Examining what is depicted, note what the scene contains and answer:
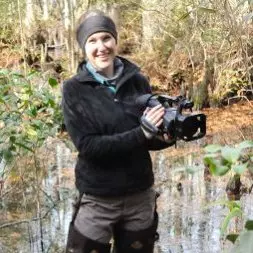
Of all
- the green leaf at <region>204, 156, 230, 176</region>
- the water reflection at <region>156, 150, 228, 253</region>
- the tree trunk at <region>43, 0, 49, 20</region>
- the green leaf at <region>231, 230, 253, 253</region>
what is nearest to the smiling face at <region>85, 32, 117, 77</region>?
the green leaf at <region>204, 156, 230, 176</region>

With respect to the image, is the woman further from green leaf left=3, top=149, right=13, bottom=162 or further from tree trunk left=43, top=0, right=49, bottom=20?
tree trunk left=43, top=0, right=49, bottom=20

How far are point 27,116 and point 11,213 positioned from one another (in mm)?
1532

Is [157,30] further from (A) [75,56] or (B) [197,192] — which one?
(B) [197,192]

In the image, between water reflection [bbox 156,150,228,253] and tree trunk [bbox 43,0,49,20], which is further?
tree trunk [bbox 43,0,49,20]

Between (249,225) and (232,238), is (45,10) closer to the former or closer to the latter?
(232,238)

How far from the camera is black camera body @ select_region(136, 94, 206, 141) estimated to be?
6.27ft

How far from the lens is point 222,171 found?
35.1 inches

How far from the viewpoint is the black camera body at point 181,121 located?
75.2 inches

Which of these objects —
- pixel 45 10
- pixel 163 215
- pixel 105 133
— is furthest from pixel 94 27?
pixel 45 10

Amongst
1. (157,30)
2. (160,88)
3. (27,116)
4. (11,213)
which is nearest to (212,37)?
(160,88)

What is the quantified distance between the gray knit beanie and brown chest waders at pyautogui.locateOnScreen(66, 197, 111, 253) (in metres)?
0.62

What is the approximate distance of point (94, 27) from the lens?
7.29ft

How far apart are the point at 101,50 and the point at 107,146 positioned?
361 mm

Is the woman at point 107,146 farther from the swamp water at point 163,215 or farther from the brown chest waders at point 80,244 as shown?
the swamp water at point 163,215
